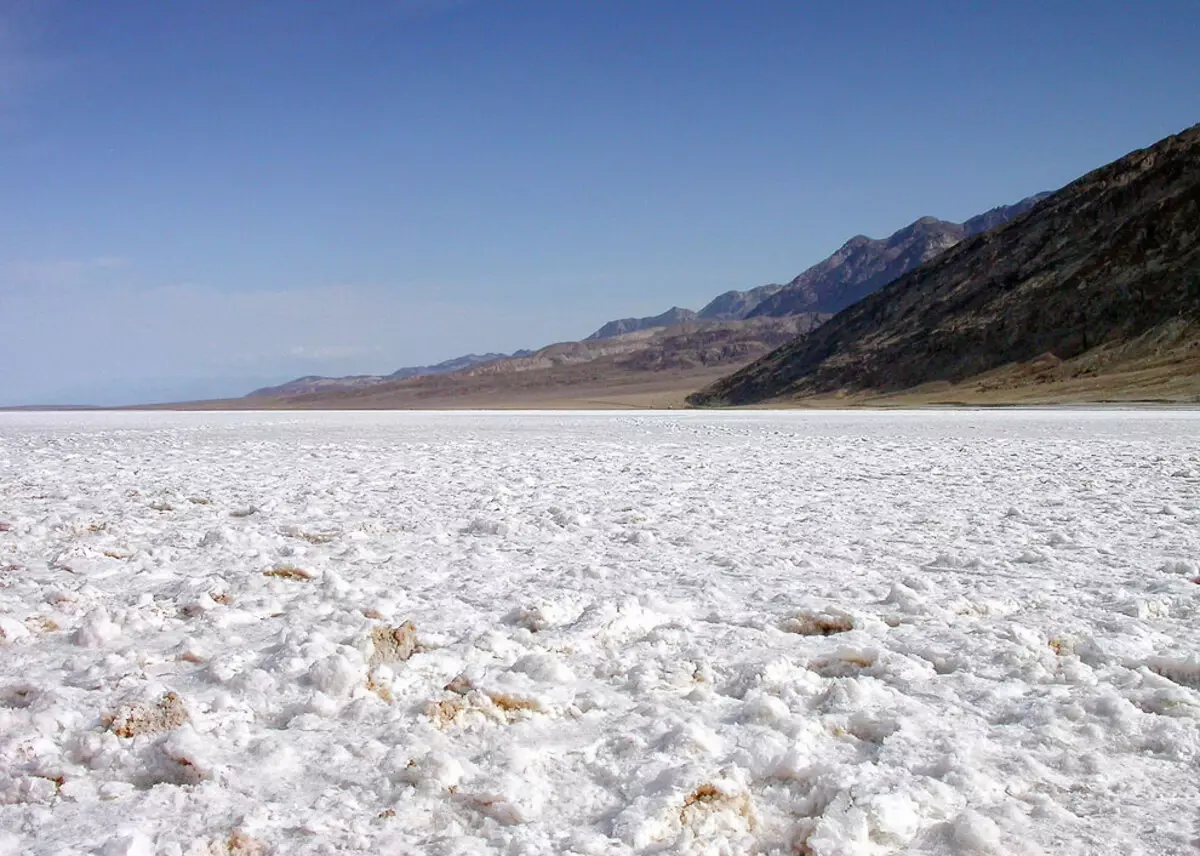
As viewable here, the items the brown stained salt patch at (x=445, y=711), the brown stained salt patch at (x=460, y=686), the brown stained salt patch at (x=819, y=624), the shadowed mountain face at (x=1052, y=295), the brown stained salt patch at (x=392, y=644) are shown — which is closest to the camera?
the brown stained salt patch at (x=445, y=711)

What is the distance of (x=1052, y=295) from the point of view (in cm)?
6009

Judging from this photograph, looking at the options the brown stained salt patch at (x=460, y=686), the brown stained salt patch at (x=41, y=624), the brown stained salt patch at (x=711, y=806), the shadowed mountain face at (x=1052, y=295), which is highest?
the shadowed mountain face at (x=1052, y=295)

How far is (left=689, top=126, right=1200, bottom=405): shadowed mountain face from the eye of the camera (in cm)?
5447

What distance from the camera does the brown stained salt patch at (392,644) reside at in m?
4.01

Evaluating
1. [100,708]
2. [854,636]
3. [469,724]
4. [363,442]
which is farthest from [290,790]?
[363,442]

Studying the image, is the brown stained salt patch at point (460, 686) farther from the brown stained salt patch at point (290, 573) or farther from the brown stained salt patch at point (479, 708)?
the brown stained salt patch at point (290, 573)

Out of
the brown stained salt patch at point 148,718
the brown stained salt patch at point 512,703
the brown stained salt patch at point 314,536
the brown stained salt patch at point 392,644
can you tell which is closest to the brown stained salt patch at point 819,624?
the brown stained salt patch at point 512,703

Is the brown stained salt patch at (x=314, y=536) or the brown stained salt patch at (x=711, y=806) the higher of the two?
the brown stained salt patch at (x=314, y=536)

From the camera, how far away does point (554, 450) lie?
15828mm

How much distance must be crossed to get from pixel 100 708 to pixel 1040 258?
68867mm

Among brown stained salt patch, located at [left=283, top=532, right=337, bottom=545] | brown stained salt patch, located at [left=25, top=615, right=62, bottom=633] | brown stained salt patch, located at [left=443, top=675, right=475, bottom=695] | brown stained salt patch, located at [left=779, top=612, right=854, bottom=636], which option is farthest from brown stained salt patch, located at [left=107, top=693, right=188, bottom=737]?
brown stained salt patch, located at [left=283, top=532, right=337, bottom=545]

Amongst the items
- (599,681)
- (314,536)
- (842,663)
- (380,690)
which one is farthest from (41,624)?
(842,663)

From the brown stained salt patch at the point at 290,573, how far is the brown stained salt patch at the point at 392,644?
52.7 inches

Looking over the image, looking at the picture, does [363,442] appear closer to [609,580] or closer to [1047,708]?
[609,580]
